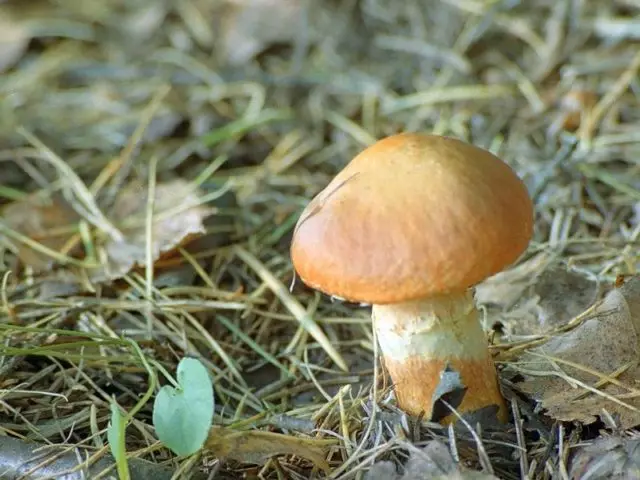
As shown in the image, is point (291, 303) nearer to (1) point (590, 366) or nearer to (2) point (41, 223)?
(1) point (590, 366)

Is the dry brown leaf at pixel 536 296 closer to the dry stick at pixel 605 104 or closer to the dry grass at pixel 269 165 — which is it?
the dry grass at pixel 269 165

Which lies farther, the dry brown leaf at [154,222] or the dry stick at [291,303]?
the dry brown leaf at [154,222]

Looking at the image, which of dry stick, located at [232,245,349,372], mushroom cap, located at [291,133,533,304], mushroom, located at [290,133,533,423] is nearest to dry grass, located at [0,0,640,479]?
dry stick, located at [232,245,349,372]

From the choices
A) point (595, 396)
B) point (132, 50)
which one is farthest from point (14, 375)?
point (132, 50)

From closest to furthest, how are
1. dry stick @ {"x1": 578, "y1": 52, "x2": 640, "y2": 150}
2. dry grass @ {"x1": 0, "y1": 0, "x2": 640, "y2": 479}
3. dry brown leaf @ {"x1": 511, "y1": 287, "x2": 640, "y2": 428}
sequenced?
dry brown leaf @ {"x1": 511, "y1": 287, "x2": 640, "y2": 428} → dry grass @ {"x1": 0, "y1": 0, "x2": 640, "y2": 479} → dry stick @ {"x1": 578, "y1": 52, "x2": 640, "y2": 150}

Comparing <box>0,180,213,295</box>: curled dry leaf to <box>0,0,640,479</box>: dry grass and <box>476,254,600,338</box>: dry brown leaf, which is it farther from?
<box>476,254,600,338</box>: dry brown leaf

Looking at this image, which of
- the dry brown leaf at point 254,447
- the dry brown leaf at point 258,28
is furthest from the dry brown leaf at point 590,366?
the dry brown leaf at point 258,28
